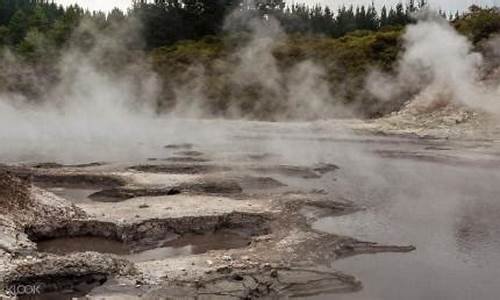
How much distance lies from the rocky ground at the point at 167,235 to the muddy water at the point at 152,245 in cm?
2

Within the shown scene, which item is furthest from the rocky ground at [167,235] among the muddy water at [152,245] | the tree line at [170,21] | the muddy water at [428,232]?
the tree line at [170,21]

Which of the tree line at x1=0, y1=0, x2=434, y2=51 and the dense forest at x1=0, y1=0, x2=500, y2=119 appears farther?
the tree line at x1=0, y1=0, x2=434, y2=51

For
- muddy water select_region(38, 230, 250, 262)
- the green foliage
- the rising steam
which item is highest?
the green foliage

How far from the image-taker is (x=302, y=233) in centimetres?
983

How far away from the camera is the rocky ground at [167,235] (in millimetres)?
7363

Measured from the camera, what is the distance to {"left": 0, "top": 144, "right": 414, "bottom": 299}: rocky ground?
7.36 m

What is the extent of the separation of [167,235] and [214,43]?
3731cm

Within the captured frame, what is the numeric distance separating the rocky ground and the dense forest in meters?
20.5

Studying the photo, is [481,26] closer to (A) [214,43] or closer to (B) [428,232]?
(A) [214,43]

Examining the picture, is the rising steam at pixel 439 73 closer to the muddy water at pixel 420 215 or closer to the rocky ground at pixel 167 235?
the muddy water at pixel 420 215

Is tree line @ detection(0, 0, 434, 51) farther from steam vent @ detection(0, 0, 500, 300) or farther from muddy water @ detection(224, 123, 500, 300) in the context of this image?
muddy water @ detection(224, 123, 500, 300)

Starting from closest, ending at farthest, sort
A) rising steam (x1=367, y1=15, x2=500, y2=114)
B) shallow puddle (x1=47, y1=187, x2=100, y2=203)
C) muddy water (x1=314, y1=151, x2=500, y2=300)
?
muddy water (x1=314, y1=151, x2=500, y2=300) → shallow puddle (x1=47, y1=187, x2=100, y2=203) → rising steam (x1=367, y1=15, x2=500, y2=114)

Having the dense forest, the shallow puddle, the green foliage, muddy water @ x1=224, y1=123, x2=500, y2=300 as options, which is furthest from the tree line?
the shallow puddle

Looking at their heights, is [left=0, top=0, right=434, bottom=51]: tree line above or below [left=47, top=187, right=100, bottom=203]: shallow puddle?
above
